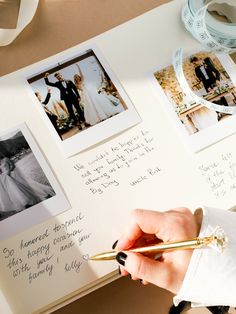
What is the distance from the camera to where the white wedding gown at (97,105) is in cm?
78

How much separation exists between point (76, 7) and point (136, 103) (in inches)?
8.3

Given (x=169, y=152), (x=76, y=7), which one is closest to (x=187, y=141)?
(x=169, y=152)

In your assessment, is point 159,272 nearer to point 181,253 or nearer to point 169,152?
point 181,253

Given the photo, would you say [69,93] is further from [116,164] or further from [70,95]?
[116,164]

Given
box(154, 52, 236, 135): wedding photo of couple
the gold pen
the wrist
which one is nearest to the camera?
the gold pen

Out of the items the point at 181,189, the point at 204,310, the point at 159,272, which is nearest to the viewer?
the point at 159,272

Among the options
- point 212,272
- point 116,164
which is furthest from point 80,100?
point 212,272

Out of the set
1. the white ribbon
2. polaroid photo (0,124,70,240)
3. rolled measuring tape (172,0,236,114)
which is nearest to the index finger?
polaroid photo (0,124,70,240)

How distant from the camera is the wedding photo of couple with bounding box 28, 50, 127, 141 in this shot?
2.53 feet

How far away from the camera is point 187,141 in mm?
785

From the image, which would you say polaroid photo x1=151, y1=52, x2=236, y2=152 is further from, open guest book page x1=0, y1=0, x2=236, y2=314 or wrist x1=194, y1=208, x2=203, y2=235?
wrist x1=194, y1=208, x2=203, y2=235

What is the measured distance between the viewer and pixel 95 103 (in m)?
0.78

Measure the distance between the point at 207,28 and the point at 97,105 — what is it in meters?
0.24

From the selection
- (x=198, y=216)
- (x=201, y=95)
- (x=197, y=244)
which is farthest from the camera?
(x=201, y=95)
